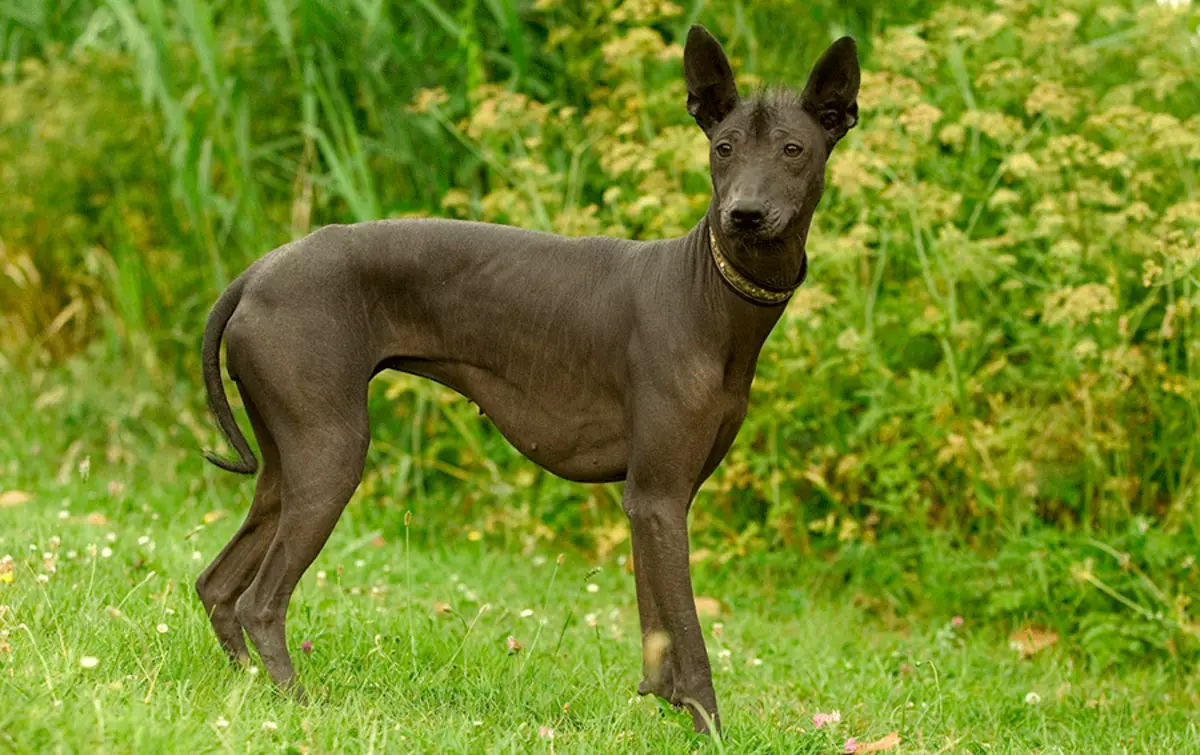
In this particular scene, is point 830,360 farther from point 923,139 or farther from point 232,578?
point 232,578

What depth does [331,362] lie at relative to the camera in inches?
145

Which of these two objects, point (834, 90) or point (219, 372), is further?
point (219, 372)

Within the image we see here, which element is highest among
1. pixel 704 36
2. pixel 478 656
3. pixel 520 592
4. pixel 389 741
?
pixel 704 36

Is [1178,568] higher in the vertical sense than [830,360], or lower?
lower

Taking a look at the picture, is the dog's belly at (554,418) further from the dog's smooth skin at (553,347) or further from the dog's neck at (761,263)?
the dog's neck at (761,263)

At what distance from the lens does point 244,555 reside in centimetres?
393

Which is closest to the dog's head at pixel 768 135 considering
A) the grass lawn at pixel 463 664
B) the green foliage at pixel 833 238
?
the grass lawn at pixel 463 664

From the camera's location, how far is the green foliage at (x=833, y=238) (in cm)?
539

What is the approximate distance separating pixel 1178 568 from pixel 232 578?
339cm

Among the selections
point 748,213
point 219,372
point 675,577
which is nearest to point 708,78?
point 748,213

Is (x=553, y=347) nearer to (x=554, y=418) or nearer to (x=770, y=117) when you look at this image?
(x=554, y=418)

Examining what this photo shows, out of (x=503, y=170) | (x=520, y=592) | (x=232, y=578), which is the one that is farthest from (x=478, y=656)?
(x=503, y=170)

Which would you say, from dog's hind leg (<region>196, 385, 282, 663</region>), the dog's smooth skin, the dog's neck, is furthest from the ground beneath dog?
the dog's neck

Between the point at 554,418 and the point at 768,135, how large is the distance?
98 cm
